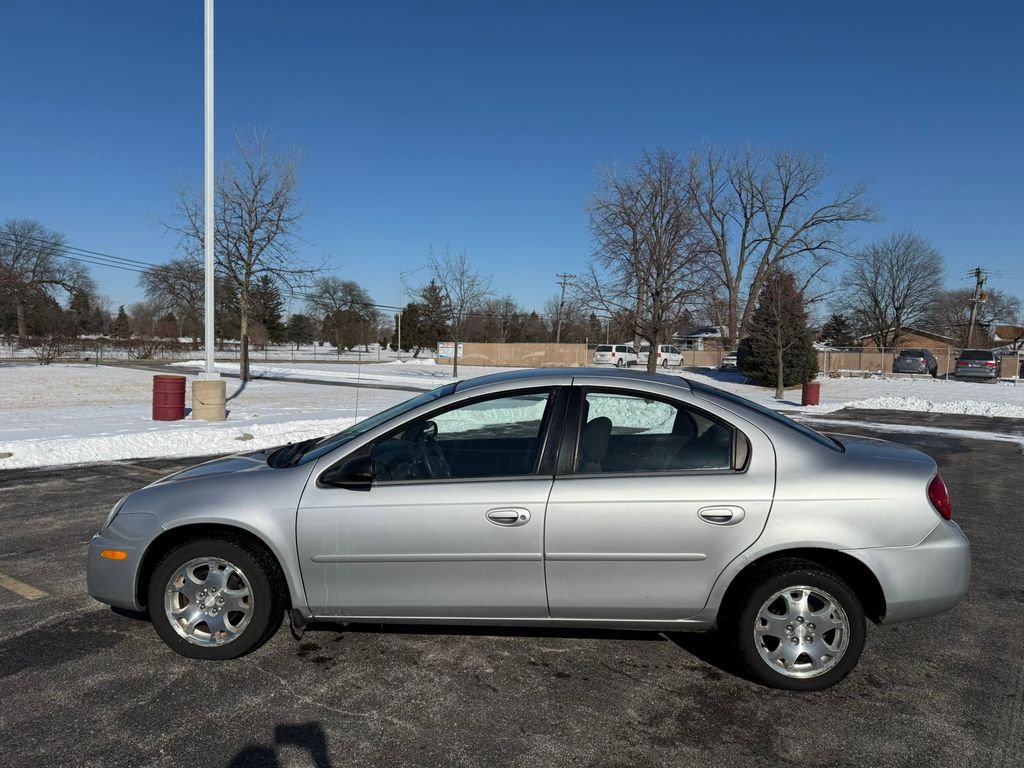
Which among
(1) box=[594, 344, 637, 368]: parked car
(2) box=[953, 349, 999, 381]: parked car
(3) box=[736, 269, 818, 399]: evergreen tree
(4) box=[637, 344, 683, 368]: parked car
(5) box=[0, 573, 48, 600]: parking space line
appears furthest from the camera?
(4) box=[637, 344, 683, 368]: parked car

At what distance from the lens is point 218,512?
331 cm

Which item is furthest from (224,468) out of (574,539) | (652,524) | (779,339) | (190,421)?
(779,339)

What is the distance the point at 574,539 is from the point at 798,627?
1.18 meters

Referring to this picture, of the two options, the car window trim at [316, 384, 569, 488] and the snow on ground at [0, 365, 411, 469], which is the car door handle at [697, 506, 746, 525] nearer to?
the car window trim at [316, 384, 569, 488]

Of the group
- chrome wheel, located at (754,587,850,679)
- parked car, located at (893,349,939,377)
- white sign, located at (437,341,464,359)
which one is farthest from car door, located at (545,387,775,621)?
white sign, located at (437,341,464,359)

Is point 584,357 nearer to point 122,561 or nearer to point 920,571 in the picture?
point 920,571

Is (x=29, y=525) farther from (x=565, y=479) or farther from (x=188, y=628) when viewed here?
(x=565, y=479)

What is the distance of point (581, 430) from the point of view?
3.38 meters

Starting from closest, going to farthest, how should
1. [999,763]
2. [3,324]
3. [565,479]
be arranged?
1. [999,763]
2. [565,479]
3. [3,324]

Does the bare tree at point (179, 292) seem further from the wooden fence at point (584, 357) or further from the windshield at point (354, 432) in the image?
the windshield at point (354, 432)

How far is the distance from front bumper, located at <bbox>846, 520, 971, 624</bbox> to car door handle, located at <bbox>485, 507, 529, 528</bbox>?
156cm

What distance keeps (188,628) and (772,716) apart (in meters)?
2.92

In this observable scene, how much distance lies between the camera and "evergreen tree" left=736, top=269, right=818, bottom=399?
1038 inches

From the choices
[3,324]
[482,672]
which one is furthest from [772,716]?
[3,324]
